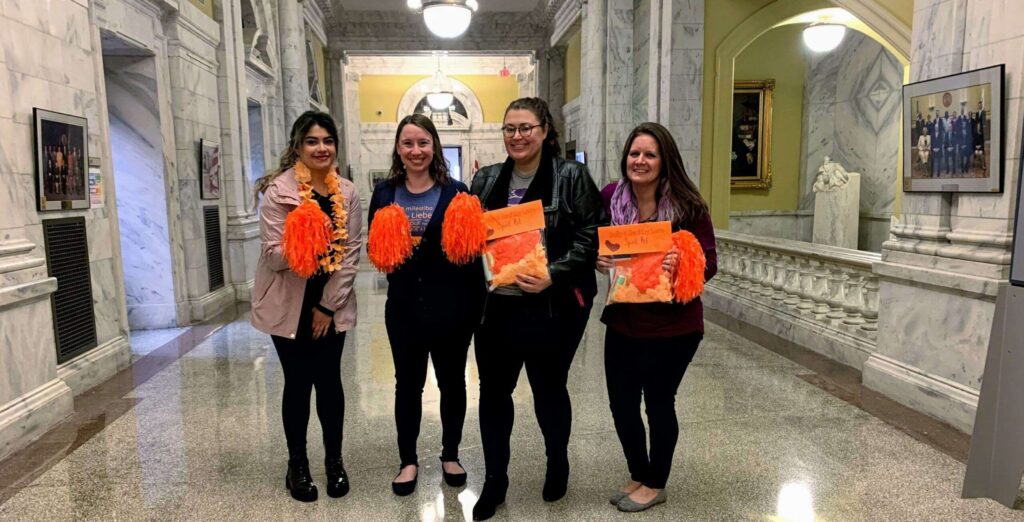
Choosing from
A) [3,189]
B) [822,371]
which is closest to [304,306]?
[3,189]

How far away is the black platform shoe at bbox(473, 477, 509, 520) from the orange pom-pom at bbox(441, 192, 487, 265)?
3.51 ft

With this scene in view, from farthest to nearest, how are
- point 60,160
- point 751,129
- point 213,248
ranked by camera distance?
point 751,129 → point 213,248 → point 60,160

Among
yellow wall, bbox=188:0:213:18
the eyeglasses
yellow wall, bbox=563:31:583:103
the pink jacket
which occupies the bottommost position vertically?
the pink jacket

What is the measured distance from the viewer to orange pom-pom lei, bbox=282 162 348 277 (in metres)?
2.55

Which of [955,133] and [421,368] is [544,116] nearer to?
[421,368]

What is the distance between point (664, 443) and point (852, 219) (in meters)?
9.42

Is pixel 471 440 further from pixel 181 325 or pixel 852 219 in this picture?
pixel 852 219

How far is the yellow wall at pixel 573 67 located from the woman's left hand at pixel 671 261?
12193 mm

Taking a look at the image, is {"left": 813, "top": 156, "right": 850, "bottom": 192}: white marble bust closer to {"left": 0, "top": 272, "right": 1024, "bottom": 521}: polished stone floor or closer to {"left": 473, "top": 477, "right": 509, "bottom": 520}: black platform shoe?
{"left": 0, "top": 272, "right": 1024, "bottom": 521}: polished stone floor

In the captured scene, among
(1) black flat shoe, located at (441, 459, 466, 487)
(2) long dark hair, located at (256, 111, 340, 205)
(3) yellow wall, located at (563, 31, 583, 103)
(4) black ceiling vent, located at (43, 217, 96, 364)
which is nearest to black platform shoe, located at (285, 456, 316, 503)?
(1) black flat shoe, located at (441, 459, 466, 487)

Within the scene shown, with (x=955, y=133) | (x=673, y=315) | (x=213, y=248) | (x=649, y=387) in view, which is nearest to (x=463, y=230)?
(x=673, y=315)

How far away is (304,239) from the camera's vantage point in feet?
8.39

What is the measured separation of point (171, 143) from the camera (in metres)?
6.73

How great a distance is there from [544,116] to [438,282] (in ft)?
2.81
